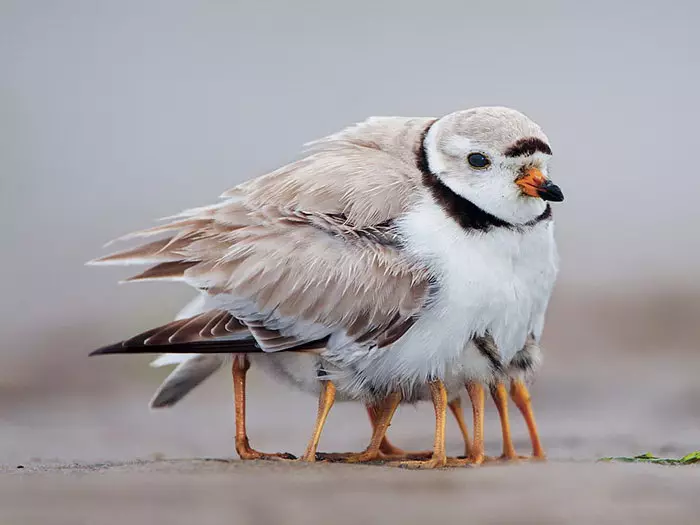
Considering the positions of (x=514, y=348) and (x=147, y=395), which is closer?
(x=514, y=348)

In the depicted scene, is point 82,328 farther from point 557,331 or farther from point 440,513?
point 440,513

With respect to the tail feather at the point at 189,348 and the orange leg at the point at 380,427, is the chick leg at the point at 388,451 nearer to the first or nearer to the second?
the orange leg at the point at 380,427

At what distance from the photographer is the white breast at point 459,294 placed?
17.3 ft

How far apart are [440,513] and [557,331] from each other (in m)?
4.45

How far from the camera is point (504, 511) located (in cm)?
451

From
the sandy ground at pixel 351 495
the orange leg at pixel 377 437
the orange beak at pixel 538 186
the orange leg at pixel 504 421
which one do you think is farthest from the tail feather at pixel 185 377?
the orange beak at pixel 538 186

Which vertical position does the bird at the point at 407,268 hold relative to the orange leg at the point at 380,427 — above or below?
above

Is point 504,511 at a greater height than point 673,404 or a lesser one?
greater

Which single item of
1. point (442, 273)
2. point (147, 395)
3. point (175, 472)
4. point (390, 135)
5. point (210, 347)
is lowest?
point (147, 395)

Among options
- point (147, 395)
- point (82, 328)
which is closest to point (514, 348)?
point (147, 395)

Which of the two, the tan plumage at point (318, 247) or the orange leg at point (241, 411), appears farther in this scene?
the orange leg at point (241, 411)

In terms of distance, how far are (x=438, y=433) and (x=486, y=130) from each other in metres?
1.26

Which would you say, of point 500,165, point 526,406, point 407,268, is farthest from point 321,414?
point 500,165

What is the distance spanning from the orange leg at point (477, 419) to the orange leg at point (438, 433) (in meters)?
0.18
